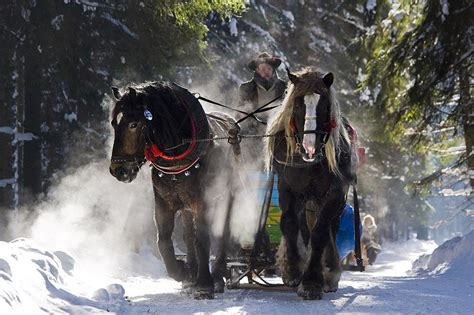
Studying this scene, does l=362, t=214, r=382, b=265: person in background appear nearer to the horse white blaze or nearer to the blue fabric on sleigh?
the blue fabric on sleigh

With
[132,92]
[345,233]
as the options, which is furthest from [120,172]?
[345,233]

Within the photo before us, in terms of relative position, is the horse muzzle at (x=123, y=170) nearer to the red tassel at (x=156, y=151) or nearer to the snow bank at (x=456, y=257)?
the red tassel at (x=156, y=151)

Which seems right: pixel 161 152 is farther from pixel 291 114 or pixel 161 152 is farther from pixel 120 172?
pixel 291 114

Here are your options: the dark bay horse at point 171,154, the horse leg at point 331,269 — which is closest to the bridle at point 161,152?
the dark bay horse at point 171,154

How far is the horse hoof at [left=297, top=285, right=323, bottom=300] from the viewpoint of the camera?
758 cm

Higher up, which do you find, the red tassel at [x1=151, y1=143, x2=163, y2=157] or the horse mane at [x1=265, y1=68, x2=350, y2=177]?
the horse mane at [x1=265, y1=68, x2=350, y2=177]

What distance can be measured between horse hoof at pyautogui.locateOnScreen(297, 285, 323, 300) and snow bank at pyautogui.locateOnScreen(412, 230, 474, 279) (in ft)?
11.2

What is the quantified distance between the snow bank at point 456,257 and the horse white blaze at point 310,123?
4.08 metres

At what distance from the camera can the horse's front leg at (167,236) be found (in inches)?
326

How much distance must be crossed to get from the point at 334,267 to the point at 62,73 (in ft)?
25.8

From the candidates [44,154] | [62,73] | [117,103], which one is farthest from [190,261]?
[44,154]

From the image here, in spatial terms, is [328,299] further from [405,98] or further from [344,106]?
[344,106]

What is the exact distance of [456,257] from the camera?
12.0 metres

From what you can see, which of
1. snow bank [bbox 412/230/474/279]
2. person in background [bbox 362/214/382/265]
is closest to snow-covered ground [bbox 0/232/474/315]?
snow bank [bbox 412/230/474/279]
